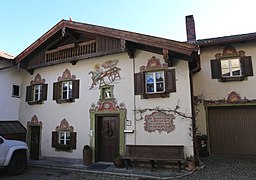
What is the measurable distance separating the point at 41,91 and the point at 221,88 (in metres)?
10.0

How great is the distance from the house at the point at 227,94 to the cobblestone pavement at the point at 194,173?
1.45m

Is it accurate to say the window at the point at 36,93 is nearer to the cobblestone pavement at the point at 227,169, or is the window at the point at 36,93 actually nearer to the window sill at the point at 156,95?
the window sill at the point at 156,95

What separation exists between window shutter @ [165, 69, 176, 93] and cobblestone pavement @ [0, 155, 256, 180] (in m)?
3.35

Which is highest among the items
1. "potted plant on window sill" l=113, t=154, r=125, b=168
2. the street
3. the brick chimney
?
the brick chimney

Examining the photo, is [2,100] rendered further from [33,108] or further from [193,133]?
[193,133]

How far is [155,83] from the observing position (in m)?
8.97

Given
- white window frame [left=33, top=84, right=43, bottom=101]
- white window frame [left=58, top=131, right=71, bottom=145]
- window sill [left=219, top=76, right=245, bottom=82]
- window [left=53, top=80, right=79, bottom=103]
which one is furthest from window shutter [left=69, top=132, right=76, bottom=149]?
window sill [left=219, top=76, right=245, bottom=82]

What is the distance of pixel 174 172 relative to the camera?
7555 mm

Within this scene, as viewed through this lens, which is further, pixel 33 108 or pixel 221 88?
pixel 33 108

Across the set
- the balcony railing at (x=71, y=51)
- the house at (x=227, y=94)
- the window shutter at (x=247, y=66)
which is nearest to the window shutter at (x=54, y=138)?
the balcony railing at (x=71, y=51)

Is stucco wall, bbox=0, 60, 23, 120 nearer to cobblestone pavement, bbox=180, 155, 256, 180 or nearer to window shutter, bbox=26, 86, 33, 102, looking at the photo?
window shutter, bbox=26, 86, 33, 102

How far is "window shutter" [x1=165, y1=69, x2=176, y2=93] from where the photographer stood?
8.52 m

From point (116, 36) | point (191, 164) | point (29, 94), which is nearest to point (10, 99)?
point (29, 94)

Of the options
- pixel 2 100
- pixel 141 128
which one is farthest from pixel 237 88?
pixel 2 100
